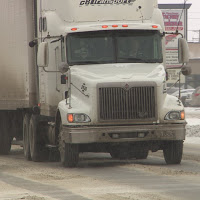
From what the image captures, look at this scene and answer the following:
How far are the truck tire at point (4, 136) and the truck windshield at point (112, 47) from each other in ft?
20.2

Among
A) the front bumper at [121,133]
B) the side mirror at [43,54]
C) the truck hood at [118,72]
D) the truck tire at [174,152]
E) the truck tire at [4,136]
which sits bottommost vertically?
the truck tire at [4,136]

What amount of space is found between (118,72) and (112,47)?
29.6 inches

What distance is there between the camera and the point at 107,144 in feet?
52.6

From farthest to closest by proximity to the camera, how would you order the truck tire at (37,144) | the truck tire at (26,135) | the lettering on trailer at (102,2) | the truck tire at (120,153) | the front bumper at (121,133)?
the truck tire at (26,135) < the truck tire at (37,144) < the lettering on trailer at (102,2) < the truck tire at (120,153) < the front bumper at (121,133)

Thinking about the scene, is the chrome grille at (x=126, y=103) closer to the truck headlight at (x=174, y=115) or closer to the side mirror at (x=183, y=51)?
the truck headlight at (x=174, y=115)

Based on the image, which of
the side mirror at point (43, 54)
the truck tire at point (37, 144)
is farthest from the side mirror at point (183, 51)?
the truck tire at point (37, 144)

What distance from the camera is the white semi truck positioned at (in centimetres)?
1557

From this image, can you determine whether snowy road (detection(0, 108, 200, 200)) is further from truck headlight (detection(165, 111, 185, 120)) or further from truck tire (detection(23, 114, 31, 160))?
truck headlight (detection(165, 111, 185, 120))

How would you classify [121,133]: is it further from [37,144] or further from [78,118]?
[37,144]

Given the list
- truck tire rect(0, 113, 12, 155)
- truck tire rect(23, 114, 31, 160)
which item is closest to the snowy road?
truck tire rect(23, 114, 31, 160)

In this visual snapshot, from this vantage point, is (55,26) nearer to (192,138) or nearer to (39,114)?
(39,114)

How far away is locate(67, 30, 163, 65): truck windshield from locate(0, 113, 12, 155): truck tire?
20.2 ft

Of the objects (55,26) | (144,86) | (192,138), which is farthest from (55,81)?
(192,138)

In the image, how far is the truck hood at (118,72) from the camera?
1571cm
